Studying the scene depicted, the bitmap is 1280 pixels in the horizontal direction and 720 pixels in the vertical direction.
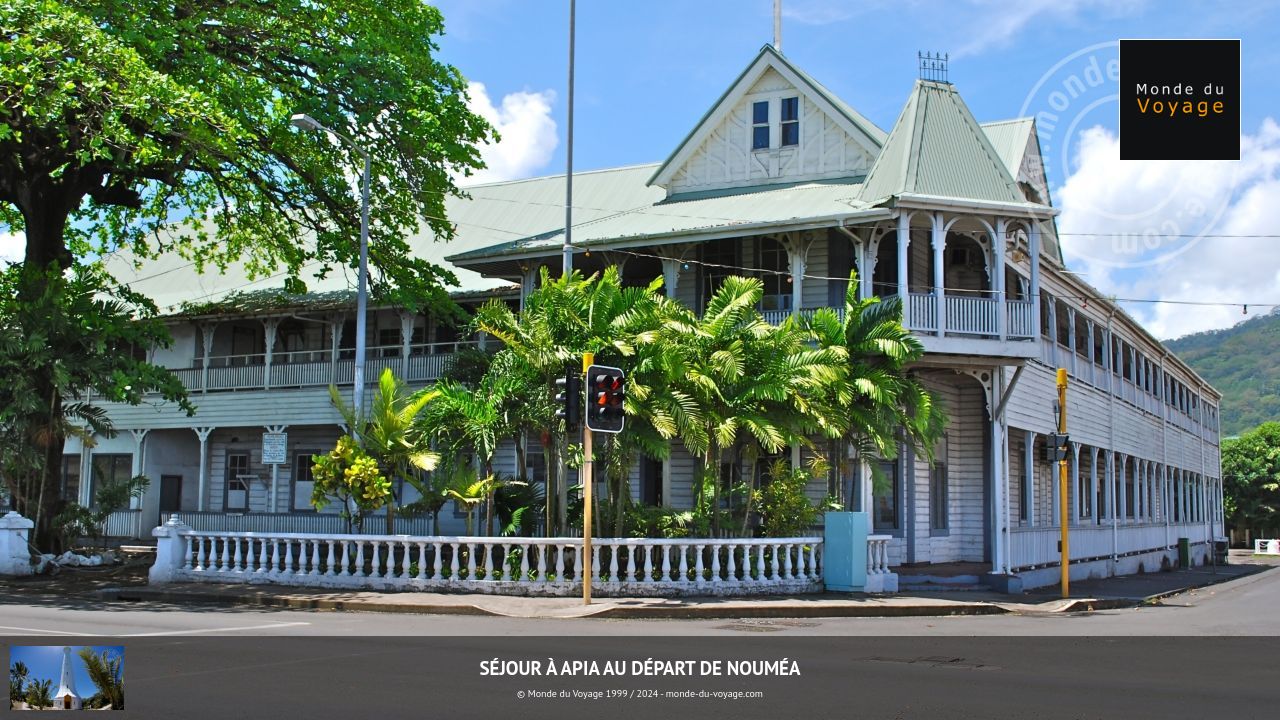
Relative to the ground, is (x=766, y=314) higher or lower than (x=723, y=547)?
higher

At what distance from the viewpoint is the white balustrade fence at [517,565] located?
19297 mm

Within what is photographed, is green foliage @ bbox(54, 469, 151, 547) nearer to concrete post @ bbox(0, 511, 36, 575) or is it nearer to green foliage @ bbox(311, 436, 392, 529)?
concrete post @ bbox(0, 511, 36, 575)

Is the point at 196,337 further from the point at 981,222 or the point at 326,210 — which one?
the point at 981,222

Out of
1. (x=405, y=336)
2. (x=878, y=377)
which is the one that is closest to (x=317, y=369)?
(x=405, y=336)

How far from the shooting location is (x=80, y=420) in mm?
35938

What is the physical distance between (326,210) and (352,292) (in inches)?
187

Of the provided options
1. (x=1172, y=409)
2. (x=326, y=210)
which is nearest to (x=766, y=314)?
(x=326, y=210)

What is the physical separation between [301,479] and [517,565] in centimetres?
1628

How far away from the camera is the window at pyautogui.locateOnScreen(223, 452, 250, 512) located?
115ft
